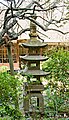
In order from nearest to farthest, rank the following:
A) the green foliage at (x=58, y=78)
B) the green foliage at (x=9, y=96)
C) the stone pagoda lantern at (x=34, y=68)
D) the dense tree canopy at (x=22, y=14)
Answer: the green foliage at (x=9, y=96)
the dense tree canopy at (x=22, y=14)
the stone pagoda lantern at (x=34, y=68)
the green foliage at (x=58, y=78)

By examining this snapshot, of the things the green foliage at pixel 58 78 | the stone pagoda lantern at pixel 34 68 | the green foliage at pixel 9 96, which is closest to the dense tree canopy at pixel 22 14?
the stone pagoda lantern at pixel 34 68

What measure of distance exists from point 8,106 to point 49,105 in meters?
1.62

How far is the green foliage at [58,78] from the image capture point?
459 centimetres

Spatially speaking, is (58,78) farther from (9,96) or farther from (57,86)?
(9,96)

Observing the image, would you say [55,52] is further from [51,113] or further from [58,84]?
[51,113]

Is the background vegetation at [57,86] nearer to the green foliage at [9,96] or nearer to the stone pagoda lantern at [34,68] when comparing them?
the stone pagoda lantern at [34,68]

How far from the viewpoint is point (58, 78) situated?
4.77m

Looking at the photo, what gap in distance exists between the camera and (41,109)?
178 inches

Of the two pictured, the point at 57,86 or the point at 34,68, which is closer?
the point at 34,68

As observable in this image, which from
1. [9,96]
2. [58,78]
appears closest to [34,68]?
[58,78]

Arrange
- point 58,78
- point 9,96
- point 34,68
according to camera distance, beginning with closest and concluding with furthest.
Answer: point 9,96 → point 34,68 → point 58,78

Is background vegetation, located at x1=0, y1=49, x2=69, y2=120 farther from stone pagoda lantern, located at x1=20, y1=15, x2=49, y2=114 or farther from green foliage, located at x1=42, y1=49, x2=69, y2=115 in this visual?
stone pagoda lantern, located at x1=20, y1=15, x2=49, y2=114

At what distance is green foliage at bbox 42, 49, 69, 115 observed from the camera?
15.1 feet

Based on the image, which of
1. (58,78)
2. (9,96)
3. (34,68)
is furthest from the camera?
(58,78)
